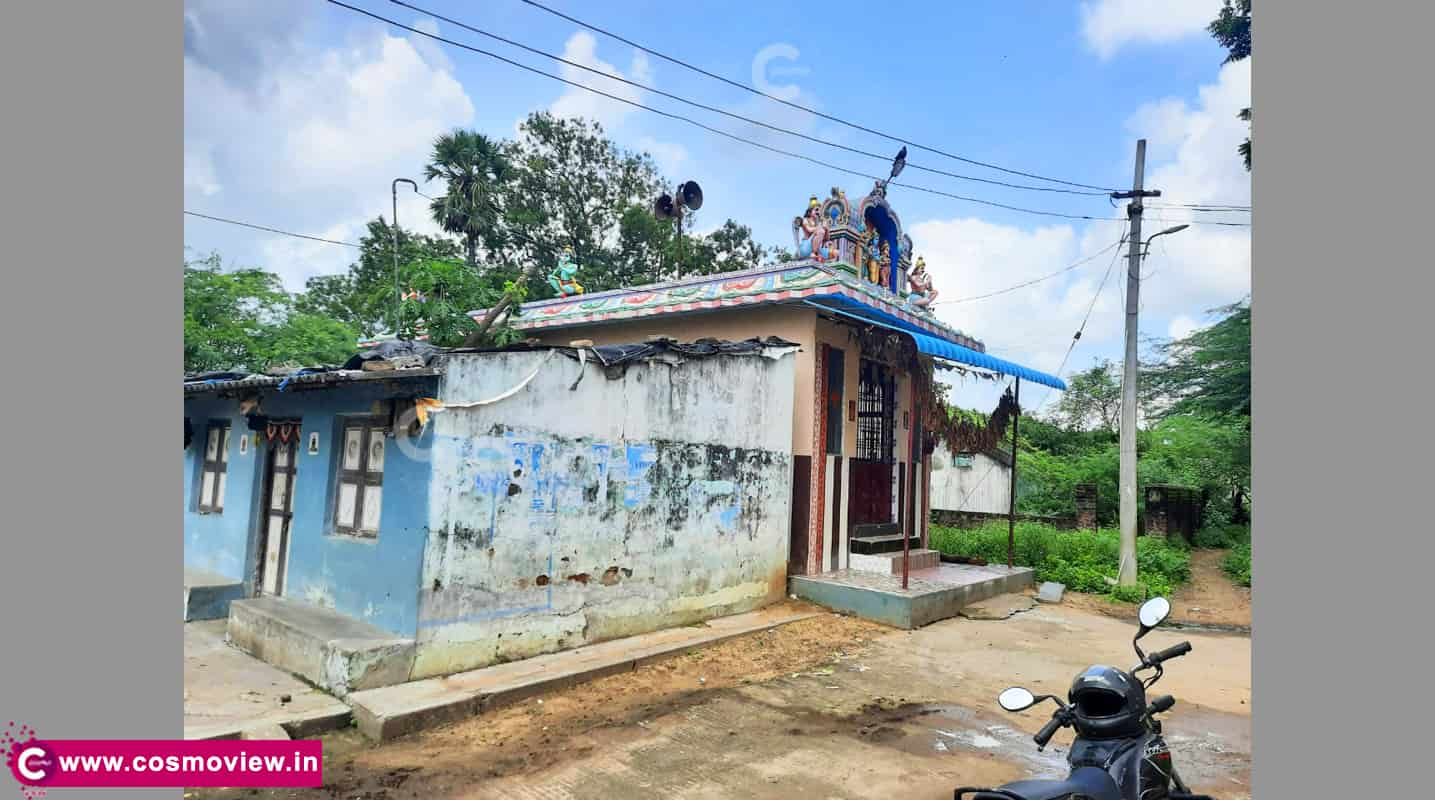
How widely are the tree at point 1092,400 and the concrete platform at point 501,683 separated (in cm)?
2385

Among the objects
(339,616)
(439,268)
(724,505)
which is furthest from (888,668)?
(439,268)

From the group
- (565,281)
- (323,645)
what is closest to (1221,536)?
(565,281)

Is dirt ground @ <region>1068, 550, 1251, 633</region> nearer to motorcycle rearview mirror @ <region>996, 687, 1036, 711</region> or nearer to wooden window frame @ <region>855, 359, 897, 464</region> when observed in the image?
wooden window frame @ <region>855, 359, 897, 464</region>

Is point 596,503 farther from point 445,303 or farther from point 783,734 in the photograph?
point 445,303

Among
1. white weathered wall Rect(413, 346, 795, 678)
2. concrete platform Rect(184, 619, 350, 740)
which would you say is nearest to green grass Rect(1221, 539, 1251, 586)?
white weathered wall Rect(413, 346, 795, 678)

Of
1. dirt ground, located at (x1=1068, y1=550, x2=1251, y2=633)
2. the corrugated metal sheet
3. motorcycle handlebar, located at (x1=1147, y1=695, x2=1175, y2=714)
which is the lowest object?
dirt ground, located at (x1=1068, y1=550, x2=1251, y2=633)

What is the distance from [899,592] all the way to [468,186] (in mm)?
21394

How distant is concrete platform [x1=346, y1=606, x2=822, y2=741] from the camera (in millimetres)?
5035

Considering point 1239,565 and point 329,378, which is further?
point 1239,565

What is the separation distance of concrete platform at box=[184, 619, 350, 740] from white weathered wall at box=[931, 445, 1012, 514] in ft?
55.9

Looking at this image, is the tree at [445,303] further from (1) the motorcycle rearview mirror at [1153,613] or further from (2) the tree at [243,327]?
(1) the motorcycle rearview mirror at [1153,613]

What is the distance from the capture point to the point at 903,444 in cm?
1192

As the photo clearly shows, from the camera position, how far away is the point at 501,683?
18.7 ft
